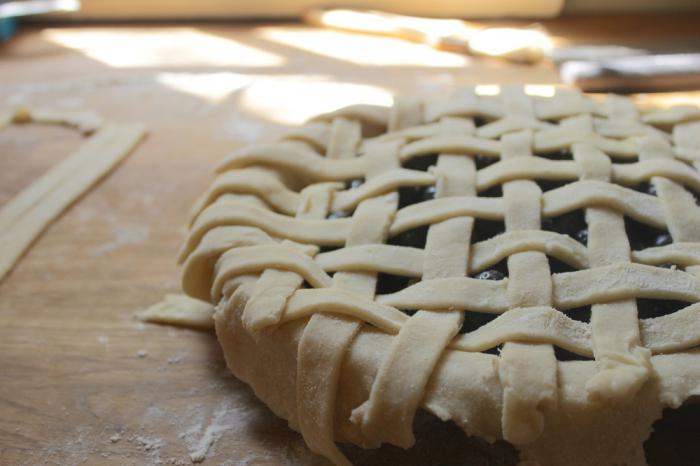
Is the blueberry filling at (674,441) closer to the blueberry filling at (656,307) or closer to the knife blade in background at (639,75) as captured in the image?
the blueberry filling at (656,307)

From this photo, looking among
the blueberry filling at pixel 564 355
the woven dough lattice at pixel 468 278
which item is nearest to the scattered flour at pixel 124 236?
the woven dough lattice at pixel 468 278

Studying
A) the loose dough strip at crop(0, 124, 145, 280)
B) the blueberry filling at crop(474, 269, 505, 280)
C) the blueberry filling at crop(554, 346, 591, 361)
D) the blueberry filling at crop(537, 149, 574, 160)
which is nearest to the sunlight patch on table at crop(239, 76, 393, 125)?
the loose dough strip at crop(0, 124, 145, 280)

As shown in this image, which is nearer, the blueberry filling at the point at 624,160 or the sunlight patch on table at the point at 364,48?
the blueberry filling at the point at 624,160

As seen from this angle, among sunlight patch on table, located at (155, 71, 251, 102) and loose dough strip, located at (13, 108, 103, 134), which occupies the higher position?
sunlight patch on table, located at (155, 71, 251, 102)

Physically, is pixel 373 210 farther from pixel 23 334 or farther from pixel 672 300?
pixel 23 334

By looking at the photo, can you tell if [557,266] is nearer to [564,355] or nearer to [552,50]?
[564,355]

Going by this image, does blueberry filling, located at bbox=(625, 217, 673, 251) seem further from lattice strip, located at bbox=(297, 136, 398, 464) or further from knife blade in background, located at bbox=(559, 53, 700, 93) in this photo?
knife blade in background, located at bbox=(559, 53, 700, 93)

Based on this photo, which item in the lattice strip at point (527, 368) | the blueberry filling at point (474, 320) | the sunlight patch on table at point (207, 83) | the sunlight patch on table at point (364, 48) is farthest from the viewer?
the sunlight patch on table at point (364, 48)
